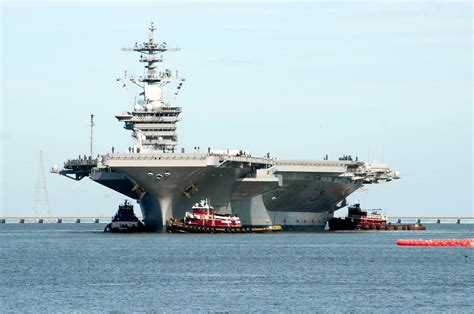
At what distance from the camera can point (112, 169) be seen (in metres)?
76.6

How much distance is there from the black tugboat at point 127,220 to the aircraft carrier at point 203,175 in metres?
3.84

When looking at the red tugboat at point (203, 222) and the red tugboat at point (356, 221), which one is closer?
the red tugboat at point (203, 222)

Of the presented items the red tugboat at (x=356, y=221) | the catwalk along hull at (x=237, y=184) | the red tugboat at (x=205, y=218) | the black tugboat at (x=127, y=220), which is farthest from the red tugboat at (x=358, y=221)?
the red tugboat at (x=205, y=218)

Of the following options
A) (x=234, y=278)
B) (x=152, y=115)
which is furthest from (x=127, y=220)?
(x=234, y=278)

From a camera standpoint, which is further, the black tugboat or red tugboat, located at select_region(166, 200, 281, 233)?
the black tugboat

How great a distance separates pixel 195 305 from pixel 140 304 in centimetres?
182

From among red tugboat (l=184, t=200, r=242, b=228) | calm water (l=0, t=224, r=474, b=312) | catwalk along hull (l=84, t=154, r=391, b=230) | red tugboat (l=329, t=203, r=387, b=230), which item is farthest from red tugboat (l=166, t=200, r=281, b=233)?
A: red tugboat (l=329, t=203, r=387, b=230)

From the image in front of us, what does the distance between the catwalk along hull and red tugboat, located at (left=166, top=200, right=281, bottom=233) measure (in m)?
0.67

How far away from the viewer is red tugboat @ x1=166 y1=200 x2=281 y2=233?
81.9 meters

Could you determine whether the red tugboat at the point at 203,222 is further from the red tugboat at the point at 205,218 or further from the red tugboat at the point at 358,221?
the red tugboat at the point at 358,221

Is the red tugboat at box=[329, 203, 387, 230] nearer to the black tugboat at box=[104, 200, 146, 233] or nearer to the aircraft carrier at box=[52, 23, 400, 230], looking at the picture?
the aircraft carrier at box=[52, 23, 400, 230]

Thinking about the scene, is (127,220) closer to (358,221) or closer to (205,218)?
(205,218)

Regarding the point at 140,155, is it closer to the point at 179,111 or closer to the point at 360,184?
the point at 179,111

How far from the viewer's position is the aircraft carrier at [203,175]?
76375 mm
